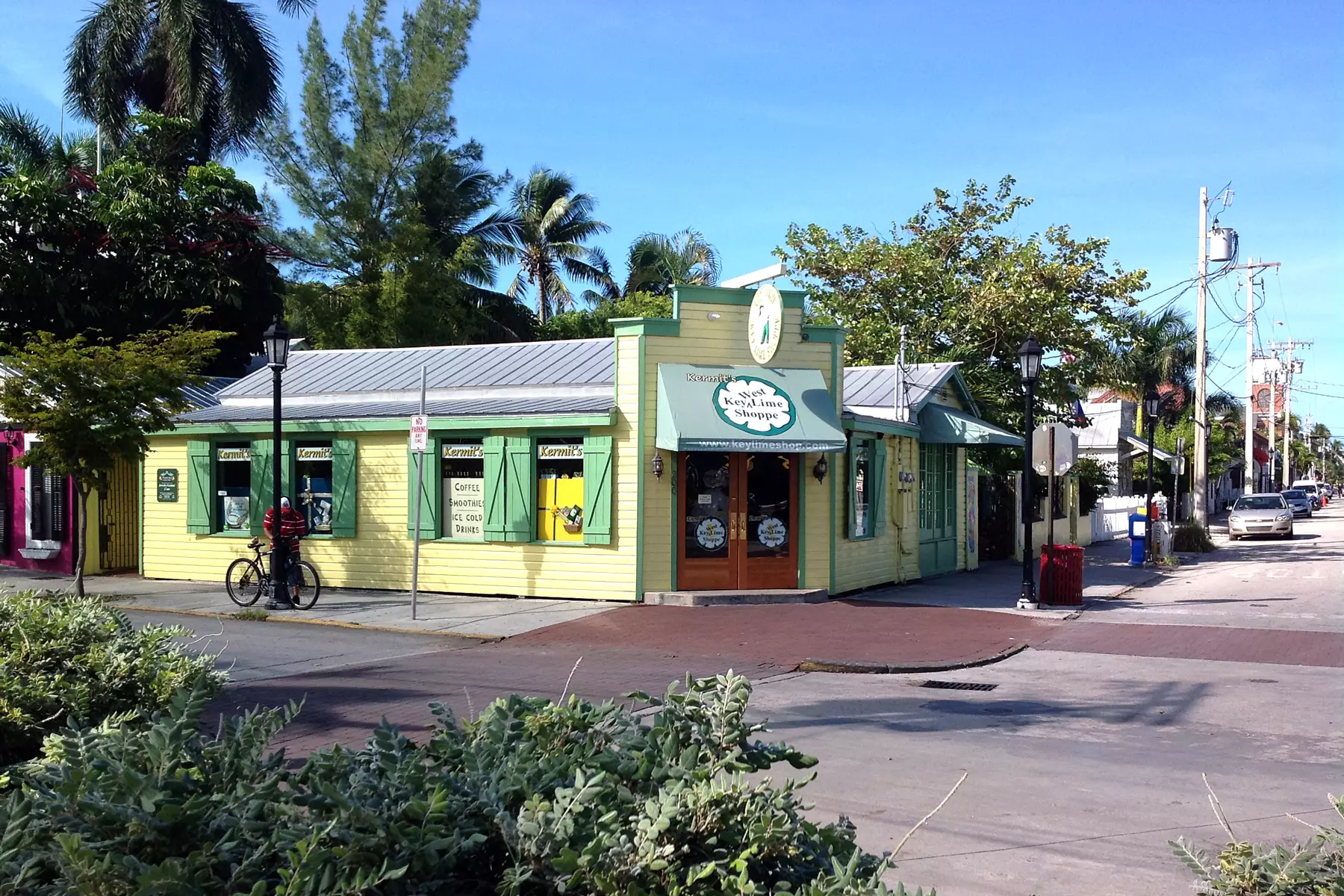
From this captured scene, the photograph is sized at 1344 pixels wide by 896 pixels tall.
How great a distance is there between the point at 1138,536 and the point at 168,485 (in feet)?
64.9

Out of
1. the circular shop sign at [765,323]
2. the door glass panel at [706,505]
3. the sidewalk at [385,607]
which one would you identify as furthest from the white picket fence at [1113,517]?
the sidewalk at [385,607]

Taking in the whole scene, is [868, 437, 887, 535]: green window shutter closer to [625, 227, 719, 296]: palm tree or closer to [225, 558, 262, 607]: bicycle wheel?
[225, 558, 262, 607]: bicycle wheel

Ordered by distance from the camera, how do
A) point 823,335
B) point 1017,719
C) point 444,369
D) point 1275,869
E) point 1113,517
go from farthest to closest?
point 1113,517 → point 444,369 → point 823,335 → point 1017,719 → point 1275,869

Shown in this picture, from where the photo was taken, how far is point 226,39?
107 ft

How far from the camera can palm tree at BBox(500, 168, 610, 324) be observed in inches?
1551

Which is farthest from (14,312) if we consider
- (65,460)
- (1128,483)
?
(1128,483)

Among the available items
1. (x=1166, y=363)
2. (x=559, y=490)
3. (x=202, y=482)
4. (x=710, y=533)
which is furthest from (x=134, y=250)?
(x=1166, y=363)

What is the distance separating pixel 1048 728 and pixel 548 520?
930cm

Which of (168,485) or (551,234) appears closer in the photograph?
(168,485)

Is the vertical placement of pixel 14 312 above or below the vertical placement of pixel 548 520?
above

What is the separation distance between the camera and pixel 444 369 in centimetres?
1945

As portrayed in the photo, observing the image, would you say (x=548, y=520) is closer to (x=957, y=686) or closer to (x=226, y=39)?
(x=957, y=686)

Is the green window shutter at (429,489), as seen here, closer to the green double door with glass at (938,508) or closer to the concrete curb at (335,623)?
the concrete curb at (335,623)

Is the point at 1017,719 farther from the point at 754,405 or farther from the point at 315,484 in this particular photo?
the point at 315,484
